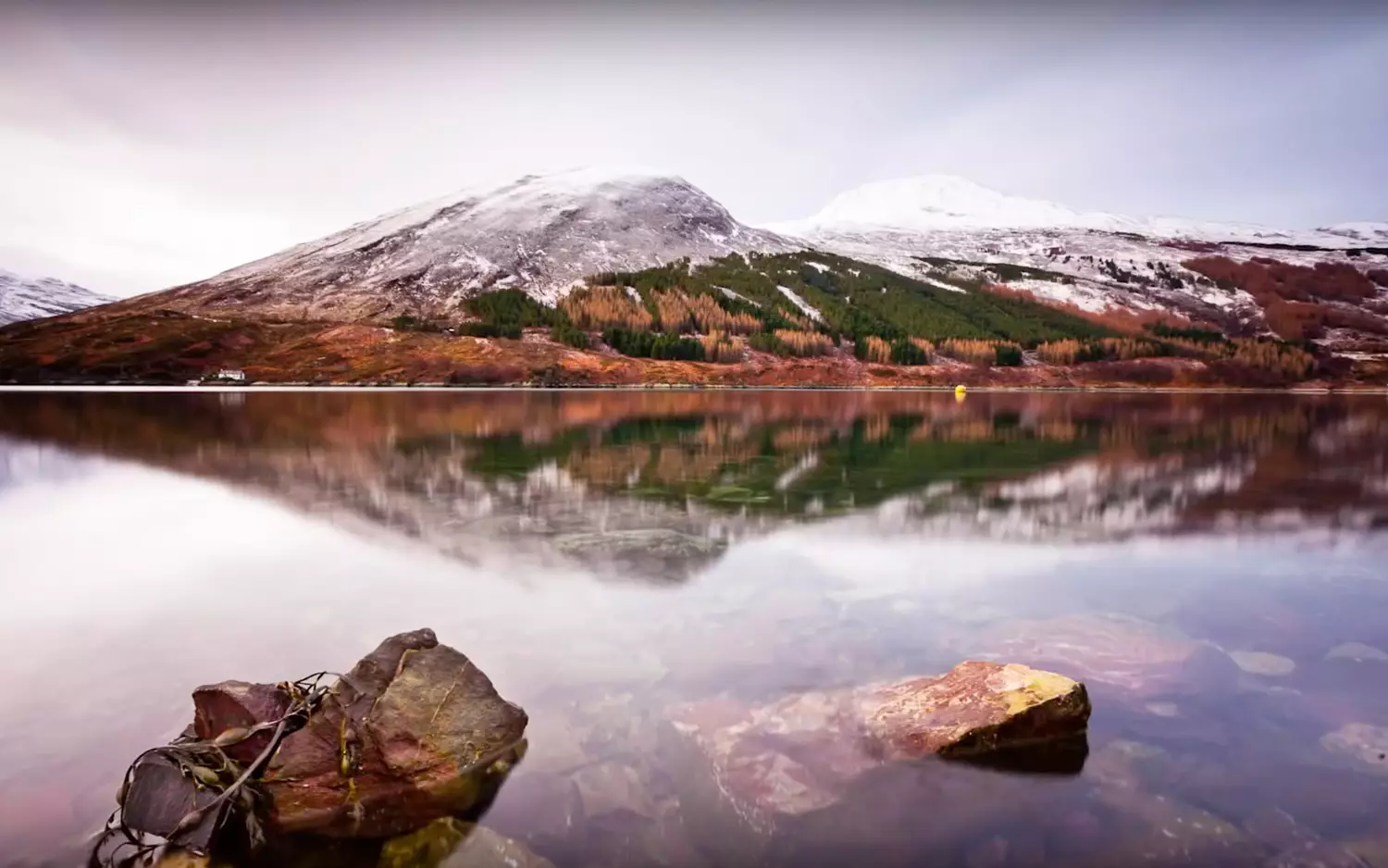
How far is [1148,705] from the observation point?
31.2 ft

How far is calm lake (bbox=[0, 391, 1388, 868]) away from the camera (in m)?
7.23

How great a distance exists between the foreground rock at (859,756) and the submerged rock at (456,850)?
5.36 ft

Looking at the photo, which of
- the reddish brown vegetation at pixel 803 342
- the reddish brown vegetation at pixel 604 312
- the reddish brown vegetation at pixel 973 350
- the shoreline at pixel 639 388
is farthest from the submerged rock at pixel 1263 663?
the reddish brown vegetation at pixel 973 350

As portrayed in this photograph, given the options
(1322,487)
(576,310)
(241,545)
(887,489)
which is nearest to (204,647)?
(241,545)

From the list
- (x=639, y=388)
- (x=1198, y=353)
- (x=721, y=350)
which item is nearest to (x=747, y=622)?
(x=639, y=388)

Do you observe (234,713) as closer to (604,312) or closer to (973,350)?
(604,312)

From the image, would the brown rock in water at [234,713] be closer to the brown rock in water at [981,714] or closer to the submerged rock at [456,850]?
the submerged rock at [456,850]

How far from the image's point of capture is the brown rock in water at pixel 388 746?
732cm

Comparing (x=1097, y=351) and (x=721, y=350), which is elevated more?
(x=1097, y=351)

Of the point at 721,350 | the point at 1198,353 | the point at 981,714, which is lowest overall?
the point at 981,714

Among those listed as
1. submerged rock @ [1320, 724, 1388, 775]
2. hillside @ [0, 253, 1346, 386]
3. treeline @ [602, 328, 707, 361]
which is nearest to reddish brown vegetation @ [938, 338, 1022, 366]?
hillside @ [0, 253, 1346, 386]

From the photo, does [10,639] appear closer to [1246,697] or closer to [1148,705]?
[1148,705]

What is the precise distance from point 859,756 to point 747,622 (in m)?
4.46

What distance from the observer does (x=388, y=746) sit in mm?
7723
